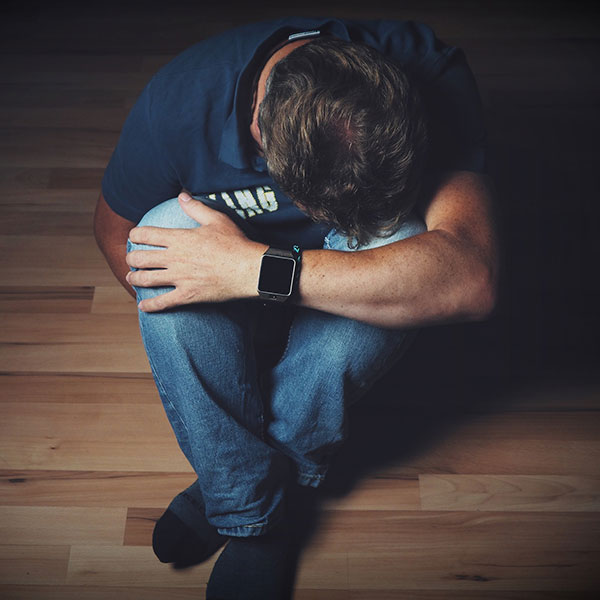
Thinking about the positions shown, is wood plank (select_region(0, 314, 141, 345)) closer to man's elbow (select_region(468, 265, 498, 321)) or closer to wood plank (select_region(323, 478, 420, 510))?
wood plank (select_region(323, 478, 420, 510))

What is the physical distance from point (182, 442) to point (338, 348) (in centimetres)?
37

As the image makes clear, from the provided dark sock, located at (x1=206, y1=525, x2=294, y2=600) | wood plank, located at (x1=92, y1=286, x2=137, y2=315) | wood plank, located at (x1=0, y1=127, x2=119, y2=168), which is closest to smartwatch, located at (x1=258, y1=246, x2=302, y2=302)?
dark sock, located at (x1=206, y1=525, x2=294, y2=600)

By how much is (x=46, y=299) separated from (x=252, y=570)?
80 centimetres

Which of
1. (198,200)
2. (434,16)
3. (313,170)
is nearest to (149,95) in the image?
(198,200)

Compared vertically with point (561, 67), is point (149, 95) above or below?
above

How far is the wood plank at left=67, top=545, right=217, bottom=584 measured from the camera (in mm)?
1269

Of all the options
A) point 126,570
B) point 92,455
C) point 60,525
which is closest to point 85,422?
point 92,455

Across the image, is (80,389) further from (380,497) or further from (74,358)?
(380,497)

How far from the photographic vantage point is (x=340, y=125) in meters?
0.87

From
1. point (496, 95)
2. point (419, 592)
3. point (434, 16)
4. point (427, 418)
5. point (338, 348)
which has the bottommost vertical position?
point (419, 592)

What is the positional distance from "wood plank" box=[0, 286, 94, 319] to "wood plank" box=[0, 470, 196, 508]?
15.0 inches

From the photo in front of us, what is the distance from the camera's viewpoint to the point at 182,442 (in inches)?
48.1

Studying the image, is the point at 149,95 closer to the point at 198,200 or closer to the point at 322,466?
the point at 198,200

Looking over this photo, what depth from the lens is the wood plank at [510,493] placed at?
1.33 metres
